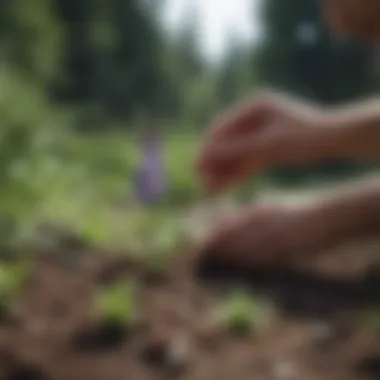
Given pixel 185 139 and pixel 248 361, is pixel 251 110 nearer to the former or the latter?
pixel 248 361

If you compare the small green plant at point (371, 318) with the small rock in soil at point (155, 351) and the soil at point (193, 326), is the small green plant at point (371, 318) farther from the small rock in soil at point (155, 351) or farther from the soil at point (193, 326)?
the small rock in soil at point (155, 351)

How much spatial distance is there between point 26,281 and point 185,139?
452 mm

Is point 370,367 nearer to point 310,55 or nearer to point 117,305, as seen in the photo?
point 117,305

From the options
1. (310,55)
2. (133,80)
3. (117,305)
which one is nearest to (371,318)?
(117,305)

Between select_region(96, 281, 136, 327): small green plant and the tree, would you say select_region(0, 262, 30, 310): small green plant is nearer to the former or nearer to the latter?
select_region(96, 281, 136, 327): small green plant

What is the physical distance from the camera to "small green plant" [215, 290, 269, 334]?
0.57m

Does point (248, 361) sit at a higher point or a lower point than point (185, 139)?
lower

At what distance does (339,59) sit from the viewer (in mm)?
895

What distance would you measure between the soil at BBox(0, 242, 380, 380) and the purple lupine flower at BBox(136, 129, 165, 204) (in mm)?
256

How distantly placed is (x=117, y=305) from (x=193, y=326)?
6 cm

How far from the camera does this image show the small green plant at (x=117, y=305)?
54 centimetres

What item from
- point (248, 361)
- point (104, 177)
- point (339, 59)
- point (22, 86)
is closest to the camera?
point (248, 361)

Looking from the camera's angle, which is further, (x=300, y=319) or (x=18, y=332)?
(x=300, y=319)

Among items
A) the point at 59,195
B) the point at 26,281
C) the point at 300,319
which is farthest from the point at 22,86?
the point at 300,319
